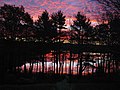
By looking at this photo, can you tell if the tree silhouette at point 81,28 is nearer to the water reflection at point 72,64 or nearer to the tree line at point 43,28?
the tree line at point 43,28

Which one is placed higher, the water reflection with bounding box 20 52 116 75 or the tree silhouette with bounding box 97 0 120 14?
the tree silhouette with bounding box 97 0 120 14

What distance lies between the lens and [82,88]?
14.8 meters

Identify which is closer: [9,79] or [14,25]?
[9,79]

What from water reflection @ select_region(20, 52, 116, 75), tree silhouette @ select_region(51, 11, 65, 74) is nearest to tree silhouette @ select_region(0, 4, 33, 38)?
tree silhouette @ select_region(51, 11, 65, 74)

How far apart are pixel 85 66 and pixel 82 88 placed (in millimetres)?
8124

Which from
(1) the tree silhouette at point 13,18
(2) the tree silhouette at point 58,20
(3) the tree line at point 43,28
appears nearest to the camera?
(3) the tree line at point 43,28

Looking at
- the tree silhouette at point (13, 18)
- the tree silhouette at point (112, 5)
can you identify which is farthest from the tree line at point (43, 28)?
the tree silhouette at point (112, 5)

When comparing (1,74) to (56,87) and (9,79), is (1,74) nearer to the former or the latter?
(9,79)

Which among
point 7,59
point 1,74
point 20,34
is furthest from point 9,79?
point 20,34

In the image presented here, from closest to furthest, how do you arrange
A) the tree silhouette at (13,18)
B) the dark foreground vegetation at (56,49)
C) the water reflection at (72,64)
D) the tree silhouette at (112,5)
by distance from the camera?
1. the tree silhouette at (112,5)
2. the dark foreground vegetation at (56,49)
3. the water reflection at (72,64)
4. the tree silhouette at (13,18)

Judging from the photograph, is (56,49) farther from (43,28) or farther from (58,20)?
(58,20)

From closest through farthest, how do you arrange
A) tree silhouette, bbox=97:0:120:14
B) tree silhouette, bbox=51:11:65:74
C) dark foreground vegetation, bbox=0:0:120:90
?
1. tree silhouette, bbox=97:0:120:14
2. dark foreground vegetation, bbox=0:0:120:90
3. tree silhouette, bbox=51:11:65:74

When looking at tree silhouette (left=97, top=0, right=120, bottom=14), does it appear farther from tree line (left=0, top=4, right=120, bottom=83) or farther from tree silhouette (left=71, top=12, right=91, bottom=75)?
tree silhouette (left=71, top=12, right=91, bottom=75)

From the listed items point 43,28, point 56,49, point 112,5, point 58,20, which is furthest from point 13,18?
point 112,5
